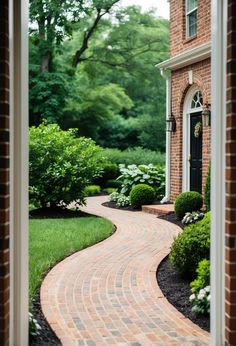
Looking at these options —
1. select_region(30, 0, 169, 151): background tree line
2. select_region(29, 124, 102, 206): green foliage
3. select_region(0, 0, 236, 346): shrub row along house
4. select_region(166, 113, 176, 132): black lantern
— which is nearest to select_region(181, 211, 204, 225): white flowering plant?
select_region(29, 124, 102, 206): green foliage

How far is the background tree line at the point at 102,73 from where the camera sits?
19.7 metres

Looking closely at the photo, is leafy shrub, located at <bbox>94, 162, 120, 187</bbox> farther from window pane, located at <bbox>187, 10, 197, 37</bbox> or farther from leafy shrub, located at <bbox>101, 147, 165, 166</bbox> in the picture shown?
window pane, located at <bbox>187, 10, 197, 37</bbox>

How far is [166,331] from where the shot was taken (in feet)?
13.2

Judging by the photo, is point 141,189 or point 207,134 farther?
point 141,189

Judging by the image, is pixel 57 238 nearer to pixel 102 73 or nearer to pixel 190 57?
pixel 190 57

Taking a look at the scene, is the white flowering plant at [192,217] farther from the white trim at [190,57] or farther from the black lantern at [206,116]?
the white trim at [190,57]

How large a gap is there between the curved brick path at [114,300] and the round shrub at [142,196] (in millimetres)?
4315

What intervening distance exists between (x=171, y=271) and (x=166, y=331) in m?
2.04

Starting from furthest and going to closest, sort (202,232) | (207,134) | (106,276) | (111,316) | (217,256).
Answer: (207,134), (106,276), (202,232), (111,316), (217,256)

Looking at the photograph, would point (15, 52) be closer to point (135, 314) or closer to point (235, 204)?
point (235, 204)

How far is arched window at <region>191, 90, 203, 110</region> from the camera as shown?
443 inches

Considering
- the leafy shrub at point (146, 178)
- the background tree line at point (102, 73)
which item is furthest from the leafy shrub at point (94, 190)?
the background tree line at point (102, 73)

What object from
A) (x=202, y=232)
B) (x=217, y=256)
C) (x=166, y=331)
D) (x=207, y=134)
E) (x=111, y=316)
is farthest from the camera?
(x=207, y=134)

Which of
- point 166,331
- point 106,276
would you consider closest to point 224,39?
point 166,331
